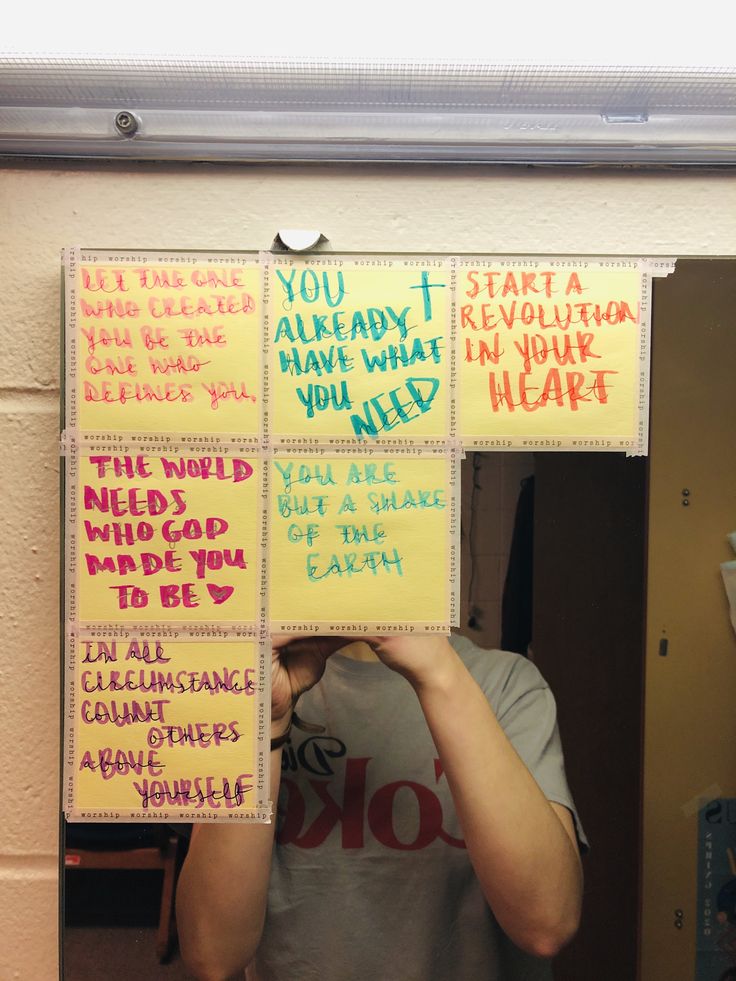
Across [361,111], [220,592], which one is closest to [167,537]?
[220,592]

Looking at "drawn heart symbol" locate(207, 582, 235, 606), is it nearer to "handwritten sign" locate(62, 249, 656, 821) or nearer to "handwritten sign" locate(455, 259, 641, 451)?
"handwritten sign" locate(62, 249, 656, 821)

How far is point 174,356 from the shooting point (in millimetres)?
701

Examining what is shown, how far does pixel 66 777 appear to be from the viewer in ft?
2.35

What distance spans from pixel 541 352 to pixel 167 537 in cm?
42

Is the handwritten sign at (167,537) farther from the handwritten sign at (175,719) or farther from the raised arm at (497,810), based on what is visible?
the raised arm at (497,810)

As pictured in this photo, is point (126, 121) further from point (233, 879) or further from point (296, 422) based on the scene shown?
point (233, 879)

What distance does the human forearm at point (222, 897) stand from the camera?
70 cm

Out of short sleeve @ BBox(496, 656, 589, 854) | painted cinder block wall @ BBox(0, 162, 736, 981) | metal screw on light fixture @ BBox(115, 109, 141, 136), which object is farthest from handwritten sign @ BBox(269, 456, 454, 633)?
metal screw on light fixture @ BBox(115, 109, 141, 136)

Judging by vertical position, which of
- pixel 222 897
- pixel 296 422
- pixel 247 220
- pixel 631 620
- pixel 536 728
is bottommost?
pixel 222 897

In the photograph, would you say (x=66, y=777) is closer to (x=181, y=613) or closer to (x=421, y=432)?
(x=181, y=613)

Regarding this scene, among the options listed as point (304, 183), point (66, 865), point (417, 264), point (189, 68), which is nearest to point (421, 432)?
point (417, 264)

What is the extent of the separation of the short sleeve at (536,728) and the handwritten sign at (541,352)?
238 millimetres

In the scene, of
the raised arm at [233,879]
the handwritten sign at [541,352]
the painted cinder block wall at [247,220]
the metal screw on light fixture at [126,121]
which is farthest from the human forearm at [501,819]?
the metal screw on light fixture at [126,121]

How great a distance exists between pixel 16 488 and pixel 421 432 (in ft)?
1.41
